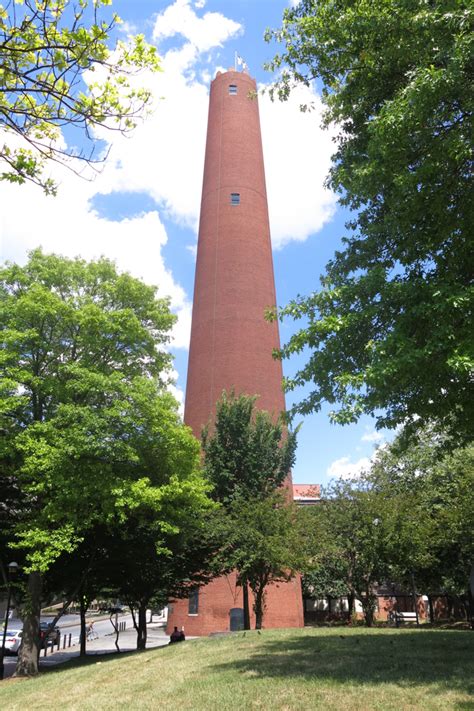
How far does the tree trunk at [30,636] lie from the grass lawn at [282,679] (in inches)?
124

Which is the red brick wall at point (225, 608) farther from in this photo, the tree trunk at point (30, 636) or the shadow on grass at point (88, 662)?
the tree trunk at point (30, 636)

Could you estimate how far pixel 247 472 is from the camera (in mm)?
25578

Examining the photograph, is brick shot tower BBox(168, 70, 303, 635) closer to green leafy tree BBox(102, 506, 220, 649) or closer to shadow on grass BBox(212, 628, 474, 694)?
green leafy tree BBox(102, 506, 220, 649)

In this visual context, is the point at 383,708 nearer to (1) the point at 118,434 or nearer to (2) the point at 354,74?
(2) the point at 354,74

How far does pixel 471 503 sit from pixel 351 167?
18451mm

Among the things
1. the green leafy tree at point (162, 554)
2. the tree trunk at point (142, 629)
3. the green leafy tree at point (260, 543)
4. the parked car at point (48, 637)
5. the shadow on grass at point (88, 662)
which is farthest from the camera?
the tree trunk at point (142, 629)

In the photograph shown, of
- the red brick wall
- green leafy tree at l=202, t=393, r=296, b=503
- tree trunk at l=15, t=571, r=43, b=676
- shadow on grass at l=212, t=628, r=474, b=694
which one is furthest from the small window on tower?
shadow on grass at l=212, t=628, r=474, b=694

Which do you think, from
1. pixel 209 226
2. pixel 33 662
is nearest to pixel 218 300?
pixel 209 226

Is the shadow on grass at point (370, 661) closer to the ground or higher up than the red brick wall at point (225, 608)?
closer to the ground

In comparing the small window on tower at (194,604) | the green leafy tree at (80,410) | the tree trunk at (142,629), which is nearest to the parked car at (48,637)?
the green leafy tree at (80,410)

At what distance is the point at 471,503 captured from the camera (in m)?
24.1

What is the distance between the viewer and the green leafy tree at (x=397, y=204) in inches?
323

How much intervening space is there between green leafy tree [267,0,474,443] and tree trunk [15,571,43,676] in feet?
42.6

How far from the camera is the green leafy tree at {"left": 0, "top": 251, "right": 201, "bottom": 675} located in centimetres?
1612
